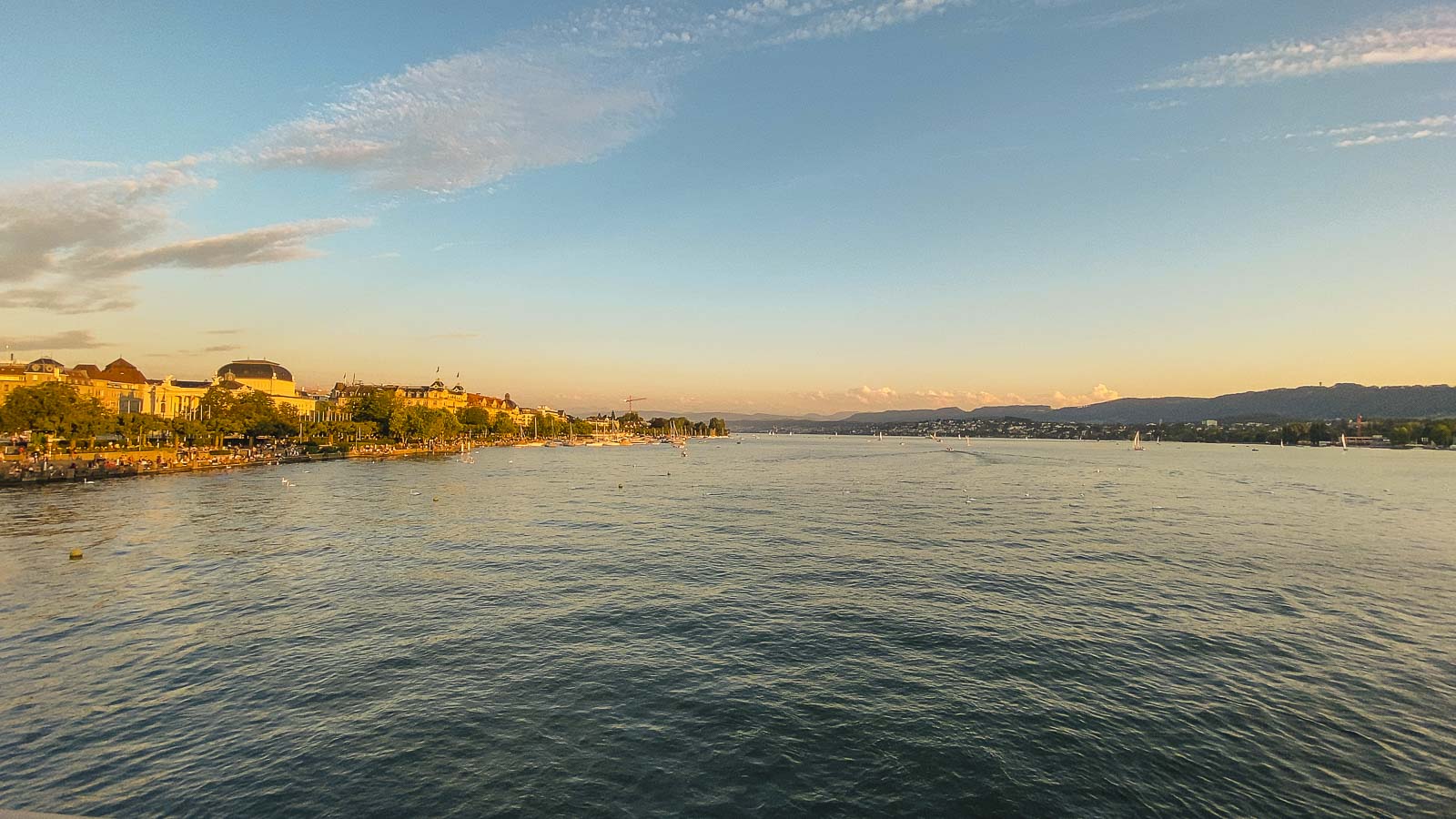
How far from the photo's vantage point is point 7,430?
92812mm

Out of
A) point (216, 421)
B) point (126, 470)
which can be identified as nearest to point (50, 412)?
point (126, 470)

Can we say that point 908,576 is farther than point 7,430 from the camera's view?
No

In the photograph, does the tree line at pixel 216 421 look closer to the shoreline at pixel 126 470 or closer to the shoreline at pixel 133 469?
the shoreline at pixel 133 469

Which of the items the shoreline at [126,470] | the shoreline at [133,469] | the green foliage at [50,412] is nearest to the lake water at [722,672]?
the shoreline at [126,470]

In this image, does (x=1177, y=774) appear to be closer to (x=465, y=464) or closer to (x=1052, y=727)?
(x=1052, y=727)

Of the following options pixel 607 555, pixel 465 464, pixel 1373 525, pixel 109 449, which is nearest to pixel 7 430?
pixel 109 449

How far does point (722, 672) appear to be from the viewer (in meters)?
21.8

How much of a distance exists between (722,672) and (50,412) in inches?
4799

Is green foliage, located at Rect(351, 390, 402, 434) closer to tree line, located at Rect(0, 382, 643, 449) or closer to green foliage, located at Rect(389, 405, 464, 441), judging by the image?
tree line, located at Rect(0, 382, 643, 449)

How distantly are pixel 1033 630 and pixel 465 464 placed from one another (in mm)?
124757

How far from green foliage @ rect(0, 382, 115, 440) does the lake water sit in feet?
204

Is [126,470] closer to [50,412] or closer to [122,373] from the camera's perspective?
[50,412]

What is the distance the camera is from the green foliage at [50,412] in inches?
3593

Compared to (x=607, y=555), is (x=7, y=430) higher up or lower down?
higher up
